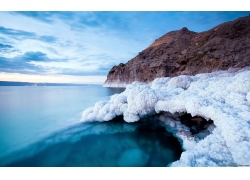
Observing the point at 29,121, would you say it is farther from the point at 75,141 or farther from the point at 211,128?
the point at 211,128

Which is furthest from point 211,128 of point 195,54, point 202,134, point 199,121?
point 195,54

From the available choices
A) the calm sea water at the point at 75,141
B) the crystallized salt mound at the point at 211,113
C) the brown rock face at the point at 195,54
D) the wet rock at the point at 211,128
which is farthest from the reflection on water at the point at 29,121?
the brown rock face at the point at 195,54

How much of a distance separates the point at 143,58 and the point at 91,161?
62.3 feet

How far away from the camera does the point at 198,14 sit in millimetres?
2922

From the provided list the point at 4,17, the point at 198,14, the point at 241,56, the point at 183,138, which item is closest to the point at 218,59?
the point at 241,56

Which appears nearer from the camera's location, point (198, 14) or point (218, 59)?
point (198, 14)

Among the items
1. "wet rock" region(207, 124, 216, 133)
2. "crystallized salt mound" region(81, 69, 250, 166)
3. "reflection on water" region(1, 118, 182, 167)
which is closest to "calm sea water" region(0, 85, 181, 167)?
"reflection on water" region(1, 118, 182, 167)

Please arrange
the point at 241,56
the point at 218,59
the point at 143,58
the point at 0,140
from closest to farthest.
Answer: the point at 0,140
the point at 241,56
the point at 218,59
the point at 143,58

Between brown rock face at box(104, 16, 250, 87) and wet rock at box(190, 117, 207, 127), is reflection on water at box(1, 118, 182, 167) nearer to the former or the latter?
wet rock at box(190, 117, 207, 127)

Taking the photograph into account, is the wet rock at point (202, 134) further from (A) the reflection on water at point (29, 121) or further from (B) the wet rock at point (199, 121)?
(A) the reflection on water at point (29, 121)

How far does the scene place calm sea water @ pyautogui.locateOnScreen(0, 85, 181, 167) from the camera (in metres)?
2.46

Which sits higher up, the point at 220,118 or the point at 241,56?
the point at 241,56
